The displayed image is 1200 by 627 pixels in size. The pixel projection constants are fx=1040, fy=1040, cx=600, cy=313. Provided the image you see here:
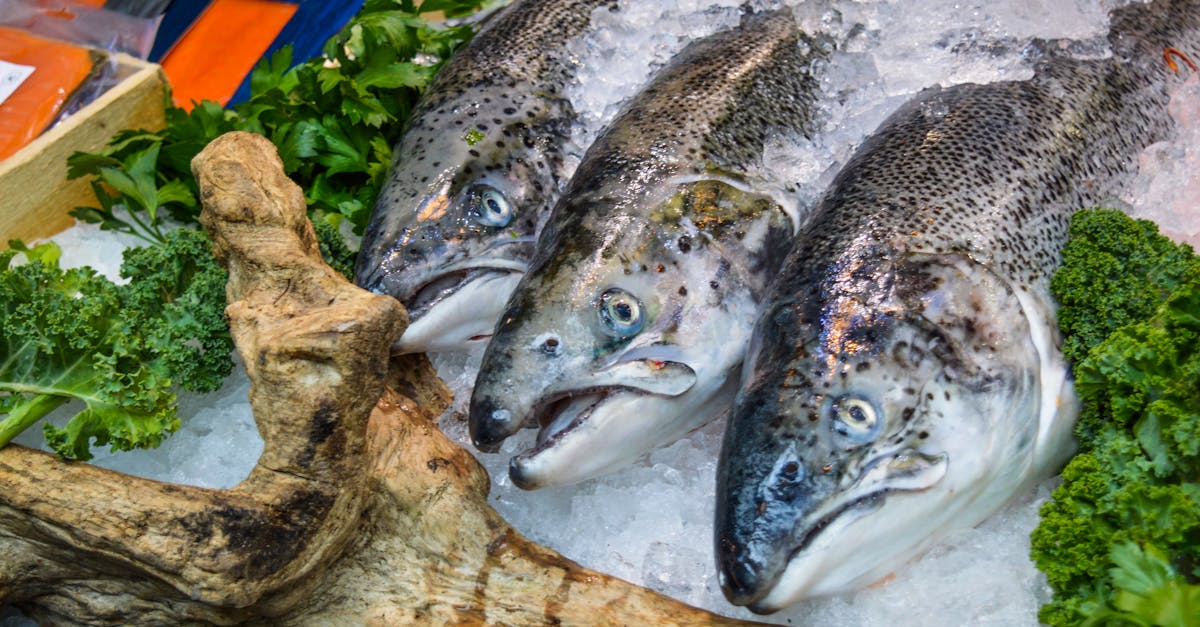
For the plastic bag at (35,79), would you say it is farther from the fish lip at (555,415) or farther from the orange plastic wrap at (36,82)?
the fish lip at (555,415)

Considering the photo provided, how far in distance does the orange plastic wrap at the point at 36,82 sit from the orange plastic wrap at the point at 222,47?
463mm

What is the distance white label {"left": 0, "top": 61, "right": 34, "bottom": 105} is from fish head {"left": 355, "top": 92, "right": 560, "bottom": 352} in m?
1.26

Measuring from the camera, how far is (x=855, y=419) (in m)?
1.67

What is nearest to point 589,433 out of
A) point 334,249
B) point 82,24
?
point 334,249

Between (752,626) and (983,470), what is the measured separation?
463 mm

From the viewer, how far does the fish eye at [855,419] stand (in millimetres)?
1662

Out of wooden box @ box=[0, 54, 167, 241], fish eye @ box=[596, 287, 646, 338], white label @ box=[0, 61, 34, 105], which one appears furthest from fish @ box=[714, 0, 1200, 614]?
white label @ box=[0, 61, 34, 105]

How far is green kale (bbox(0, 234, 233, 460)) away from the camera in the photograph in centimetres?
188

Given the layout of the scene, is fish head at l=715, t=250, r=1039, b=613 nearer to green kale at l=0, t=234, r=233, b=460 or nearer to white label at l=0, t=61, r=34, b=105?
green kale at l=0, t=234, r=233, b=460

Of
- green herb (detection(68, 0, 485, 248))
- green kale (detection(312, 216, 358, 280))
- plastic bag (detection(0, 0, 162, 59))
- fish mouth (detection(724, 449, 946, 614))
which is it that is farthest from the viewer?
plastic bag (detection(0, 0, 162, 59))

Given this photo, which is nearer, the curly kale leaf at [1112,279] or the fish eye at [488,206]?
the curly kale leaf at [1112,279]

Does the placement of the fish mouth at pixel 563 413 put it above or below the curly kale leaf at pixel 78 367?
below

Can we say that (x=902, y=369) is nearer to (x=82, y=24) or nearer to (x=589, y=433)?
(x=589, y=433)

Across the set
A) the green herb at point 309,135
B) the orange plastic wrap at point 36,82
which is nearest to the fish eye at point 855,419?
the green herb at point 309,135
